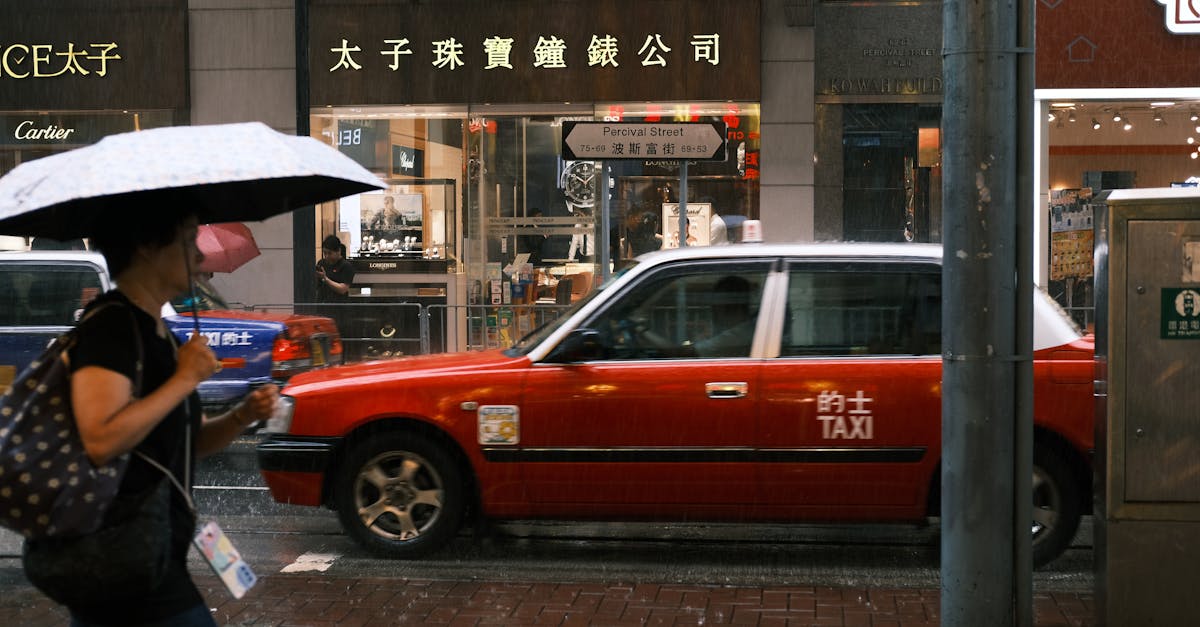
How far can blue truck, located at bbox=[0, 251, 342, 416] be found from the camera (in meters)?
10.7

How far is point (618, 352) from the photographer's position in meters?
7.15

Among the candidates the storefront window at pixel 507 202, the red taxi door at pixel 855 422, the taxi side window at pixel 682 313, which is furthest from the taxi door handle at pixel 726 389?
the storefront window at pixel 507 202

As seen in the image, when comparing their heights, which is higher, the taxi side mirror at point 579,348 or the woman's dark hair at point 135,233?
the woman's dark hair at point 135,233

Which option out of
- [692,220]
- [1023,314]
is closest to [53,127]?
[692,220]

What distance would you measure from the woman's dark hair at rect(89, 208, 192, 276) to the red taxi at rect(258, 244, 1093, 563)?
397cm

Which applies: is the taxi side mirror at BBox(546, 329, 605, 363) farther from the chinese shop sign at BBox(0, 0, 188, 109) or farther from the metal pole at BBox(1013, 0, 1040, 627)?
the chinese shop sign at BBox(0, 0, 188, 109)

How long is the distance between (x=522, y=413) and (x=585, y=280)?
35.1 feet

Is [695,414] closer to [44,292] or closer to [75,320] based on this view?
[75,320]

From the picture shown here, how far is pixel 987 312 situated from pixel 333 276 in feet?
44.9

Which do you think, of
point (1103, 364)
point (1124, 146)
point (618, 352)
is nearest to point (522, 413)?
point (618, 352)

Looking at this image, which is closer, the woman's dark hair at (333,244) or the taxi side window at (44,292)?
the taxi side window at (44,292)

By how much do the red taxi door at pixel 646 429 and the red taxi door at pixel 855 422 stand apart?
15cm

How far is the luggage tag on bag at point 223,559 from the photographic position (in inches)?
122

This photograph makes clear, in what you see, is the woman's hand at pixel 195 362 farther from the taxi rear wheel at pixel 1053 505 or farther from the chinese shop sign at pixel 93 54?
the chinese shop sign at pixel 93 54
